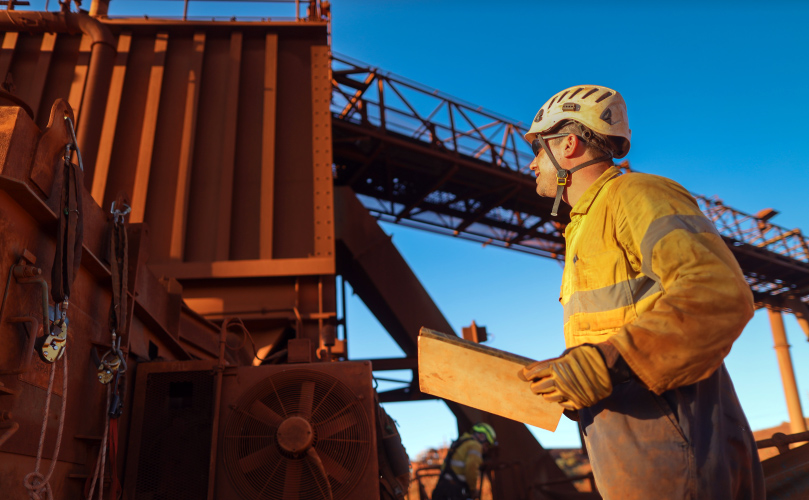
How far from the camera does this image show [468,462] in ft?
23.8

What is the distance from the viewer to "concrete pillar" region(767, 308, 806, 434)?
720 inches

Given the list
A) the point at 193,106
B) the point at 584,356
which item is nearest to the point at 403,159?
the point at 193,106

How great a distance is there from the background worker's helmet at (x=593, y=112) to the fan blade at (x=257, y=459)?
9.17ft

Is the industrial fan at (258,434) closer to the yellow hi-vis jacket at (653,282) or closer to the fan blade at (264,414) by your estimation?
the fan blade at (264,414)

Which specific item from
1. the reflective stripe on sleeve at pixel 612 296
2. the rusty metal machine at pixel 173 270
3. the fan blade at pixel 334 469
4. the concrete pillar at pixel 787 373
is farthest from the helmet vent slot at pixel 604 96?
the concrete pillar at pixel 787 373

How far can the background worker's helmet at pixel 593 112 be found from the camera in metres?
2.14

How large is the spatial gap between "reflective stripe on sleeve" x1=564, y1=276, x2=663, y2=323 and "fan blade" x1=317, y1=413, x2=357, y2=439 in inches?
95.7

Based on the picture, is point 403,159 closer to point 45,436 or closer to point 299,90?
point 299,90

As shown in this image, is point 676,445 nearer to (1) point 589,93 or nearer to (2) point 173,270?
(1) point 589,93

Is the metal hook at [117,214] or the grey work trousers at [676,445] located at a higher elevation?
the metal hook at [117,214]

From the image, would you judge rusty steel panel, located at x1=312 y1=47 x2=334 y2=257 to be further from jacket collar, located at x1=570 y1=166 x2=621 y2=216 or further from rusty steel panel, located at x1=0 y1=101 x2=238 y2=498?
jacket collar, located at x1=570 y1=166 x2=621 y2=216

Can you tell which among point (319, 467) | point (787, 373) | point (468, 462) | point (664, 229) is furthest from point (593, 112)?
point (787, 373)

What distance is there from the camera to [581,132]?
2191 mm

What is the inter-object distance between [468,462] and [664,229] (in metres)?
6.26
